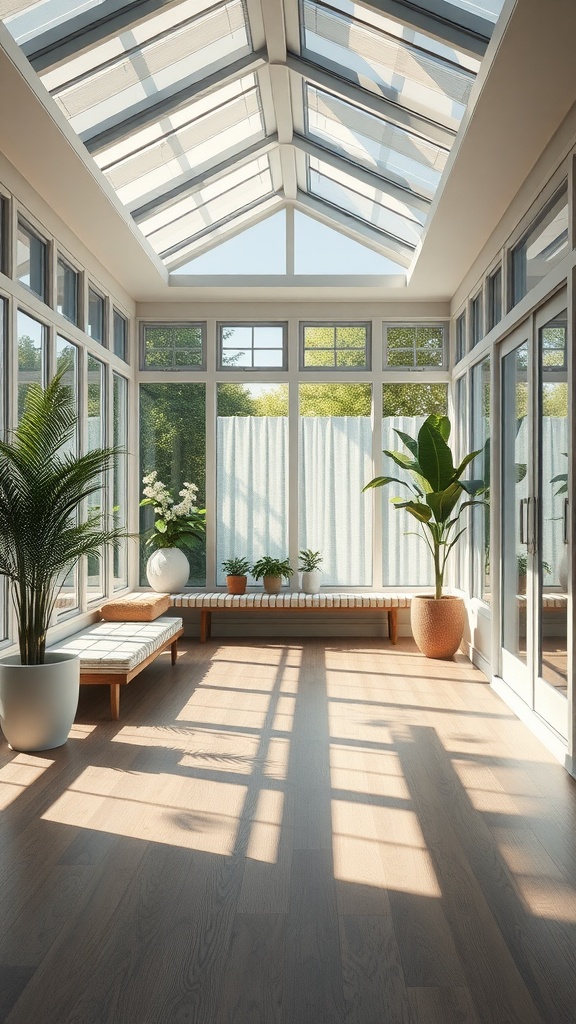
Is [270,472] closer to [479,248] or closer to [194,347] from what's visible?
[194,347]

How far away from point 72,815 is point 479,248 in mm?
5127

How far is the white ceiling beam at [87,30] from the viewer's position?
13.7ft

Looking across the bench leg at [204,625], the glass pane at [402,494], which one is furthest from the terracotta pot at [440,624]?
the bench leg at [204,625]

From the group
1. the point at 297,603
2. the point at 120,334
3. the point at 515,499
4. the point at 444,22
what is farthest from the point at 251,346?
the point at 444,22

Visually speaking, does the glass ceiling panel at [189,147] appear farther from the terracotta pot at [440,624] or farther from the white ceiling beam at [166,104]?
the terracotta pot at [440,624]

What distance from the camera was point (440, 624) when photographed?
22.8 ft

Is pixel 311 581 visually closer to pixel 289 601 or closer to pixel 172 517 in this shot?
pixel 289 601

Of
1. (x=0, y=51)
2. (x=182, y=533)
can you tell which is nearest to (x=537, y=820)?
(x=0, y=51)

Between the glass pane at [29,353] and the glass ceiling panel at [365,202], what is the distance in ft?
9.26

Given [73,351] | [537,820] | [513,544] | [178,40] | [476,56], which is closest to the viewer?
[537,820]

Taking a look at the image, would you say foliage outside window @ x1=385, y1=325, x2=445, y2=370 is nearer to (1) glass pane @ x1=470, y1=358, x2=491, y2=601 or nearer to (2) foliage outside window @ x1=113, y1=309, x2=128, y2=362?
(1) glass pane @ x1=470, y1=358, x2=491, y2=601

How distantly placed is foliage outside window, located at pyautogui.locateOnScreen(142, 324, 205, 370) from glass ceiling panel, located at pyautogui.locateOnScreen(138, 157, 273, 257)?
1.05m

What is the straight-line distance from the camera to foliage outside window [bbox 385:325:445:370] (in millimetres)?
8320

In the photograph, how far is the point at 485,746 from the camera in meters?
4.41
